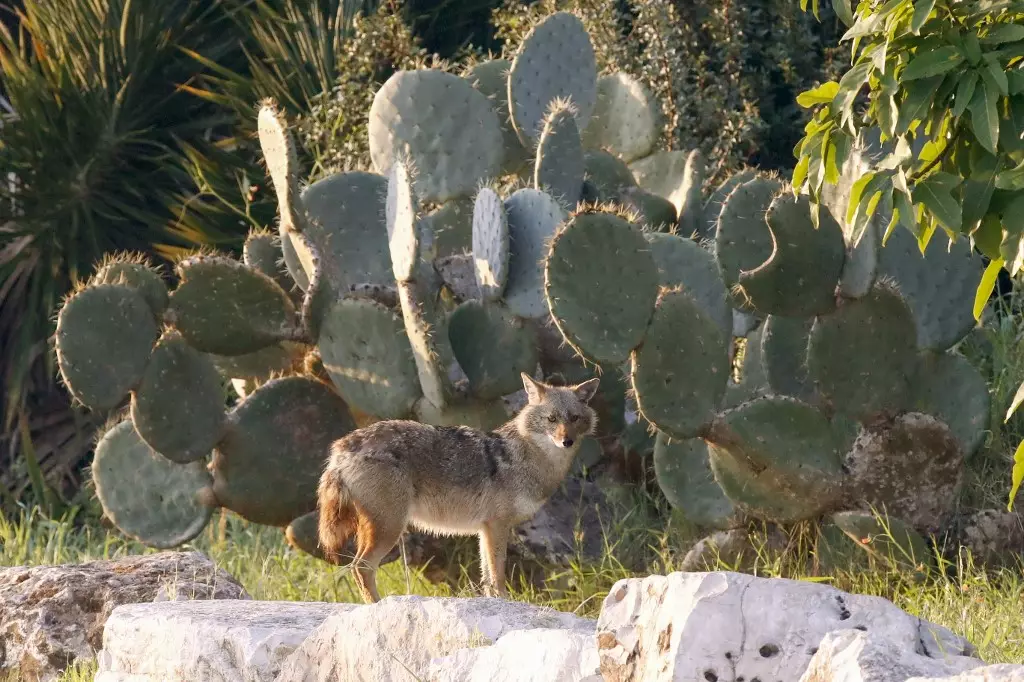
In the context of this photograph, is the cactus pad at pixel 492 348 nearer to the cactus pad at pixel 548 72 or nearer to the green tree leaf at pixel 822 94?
the cactus pad at pixel 548 72

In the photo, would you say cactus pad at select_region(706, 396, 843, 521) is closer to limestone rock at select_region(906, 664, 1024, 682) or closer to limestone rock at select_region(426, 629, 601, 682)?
limestone rock at select_region(426, 629, 601, 682)

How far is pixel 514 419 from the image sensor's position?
19.9ft

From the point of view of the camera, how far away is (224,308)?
6633 millimetres

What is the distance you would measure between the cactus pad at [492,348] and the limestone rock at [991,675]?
146 inches

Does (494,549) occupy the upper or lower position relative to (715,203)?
lower

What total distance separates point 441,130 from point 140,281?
164cm

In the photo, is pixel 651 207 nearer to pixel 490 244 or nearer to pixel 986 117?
pixel 490 244

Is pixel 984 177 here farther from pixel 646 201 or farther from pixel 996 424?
pixel 646 201

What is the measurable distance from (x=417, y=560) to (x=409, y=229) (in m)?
1.56

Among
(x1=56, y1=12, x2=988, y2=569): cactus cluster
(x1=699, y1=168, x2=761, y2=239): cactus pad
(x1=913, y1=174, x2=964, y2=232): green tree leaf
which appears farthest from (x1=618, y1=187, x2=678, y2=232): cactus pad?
(x1=913, y1=174, x2=964, y2=232): green tree leaf

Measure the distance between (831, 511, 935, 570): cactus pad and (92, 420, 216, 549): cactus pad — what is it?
285 cm

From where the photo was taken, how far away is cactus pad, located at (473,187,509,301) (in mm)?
6160

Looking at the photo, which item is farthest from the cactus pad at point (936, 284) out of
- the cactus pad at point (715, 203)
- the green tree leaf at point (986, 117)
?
the green tree leaf at point (986, 117)

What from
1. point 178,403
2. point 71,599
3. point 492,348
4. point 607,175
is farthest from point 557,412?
point 607,175
